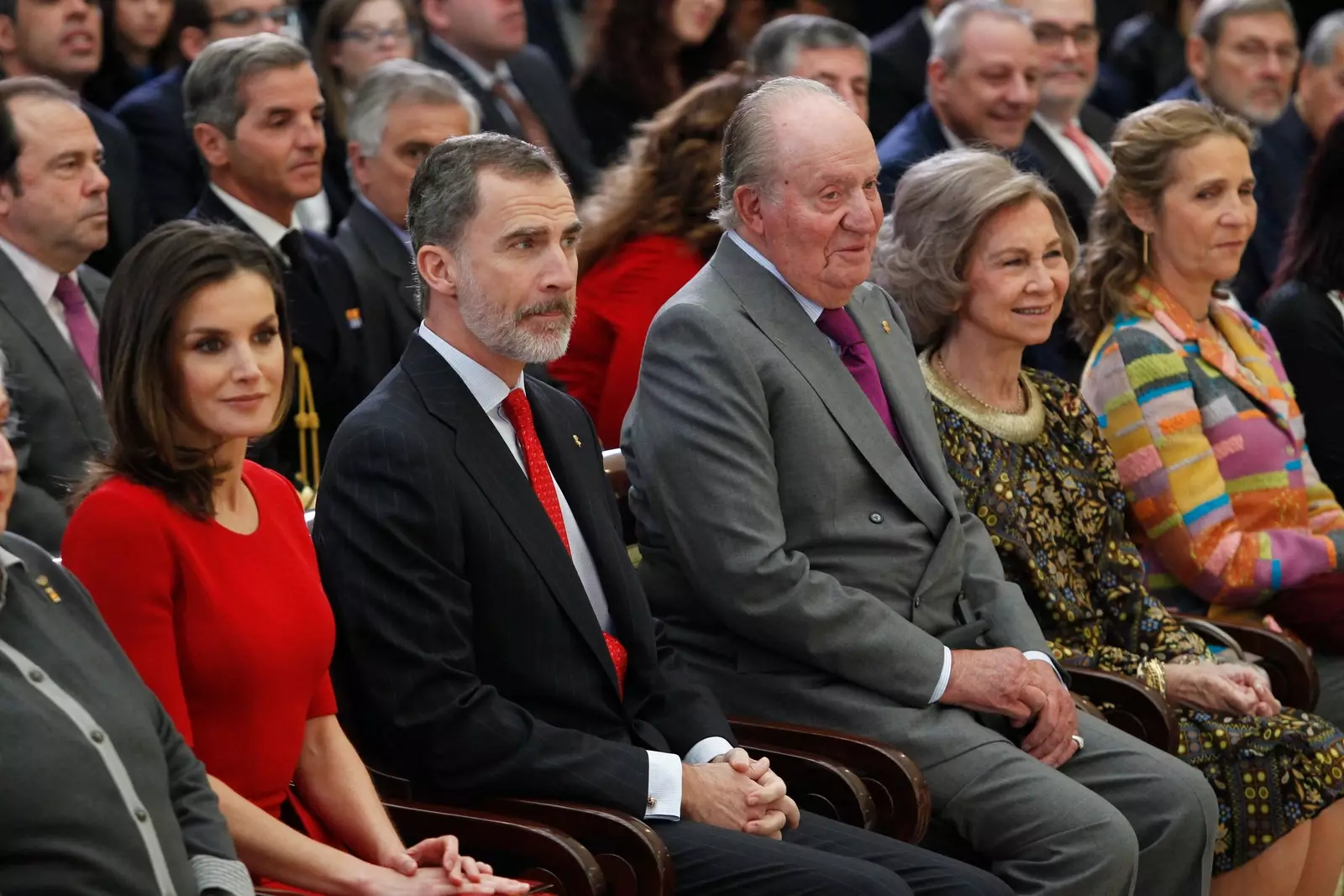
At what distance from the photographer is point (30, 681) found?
1990 mm

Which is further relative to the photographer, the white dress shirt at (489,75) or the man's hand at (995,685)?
the white dress shirt at (489,75)

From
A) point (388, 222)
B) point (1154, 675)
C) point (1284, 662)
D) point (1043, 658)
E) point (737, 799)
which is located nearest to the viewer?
point (737, 799)

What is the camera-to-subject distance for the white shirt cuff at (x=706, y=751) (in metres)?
2.73

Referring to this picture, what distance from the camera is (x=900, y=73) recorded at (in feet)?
20.8

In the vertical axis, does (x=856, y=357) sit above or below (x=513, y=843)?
above

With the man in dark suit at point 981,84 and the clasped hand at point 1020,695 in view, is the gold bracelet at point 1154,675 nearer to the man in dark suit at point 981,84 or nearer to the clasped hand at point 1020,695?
the clasped hand at point 1020,695

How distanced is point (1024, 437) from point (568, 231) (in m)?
1.12

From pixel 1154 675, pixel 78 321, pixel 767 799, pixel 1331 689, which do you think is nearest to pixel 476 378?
pixel 767 799

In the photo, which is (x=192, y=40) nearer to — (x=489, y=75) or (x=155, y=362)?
(x=489, y=75)

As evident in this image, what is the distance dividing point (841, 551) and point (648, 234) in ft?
3.77

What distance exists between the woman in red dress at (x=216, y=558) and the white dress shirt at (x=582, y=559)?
13.3 inches

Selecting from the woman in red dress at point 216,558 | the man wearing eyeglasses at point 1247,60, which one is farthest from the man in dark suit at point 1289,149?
the woman in red dress at point 216,558

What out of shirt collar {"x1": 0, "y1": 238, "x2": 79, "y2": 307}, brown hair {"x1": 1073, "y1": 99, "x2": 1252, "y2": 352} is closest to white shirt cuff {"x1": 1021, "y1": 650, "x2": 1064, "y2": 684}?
brown hair {"x1": 1073, "y1": 99, "x2": 1252, "y2": 352}

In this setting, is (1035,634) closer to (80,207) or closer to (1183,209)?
(1183,209)
